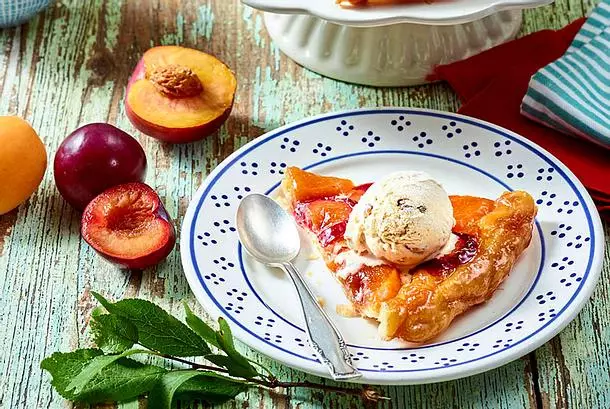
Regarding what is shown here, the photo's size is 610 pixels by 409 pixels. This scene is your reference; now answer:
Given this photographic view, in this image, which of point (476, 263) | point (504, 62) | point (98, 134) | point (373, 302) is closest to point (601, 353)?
point (476, 263)

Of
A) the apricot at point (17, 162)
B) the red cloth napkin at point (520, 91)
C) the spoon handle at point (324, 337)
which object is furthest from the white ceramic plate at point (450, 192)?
the apricot at point (17, 162)

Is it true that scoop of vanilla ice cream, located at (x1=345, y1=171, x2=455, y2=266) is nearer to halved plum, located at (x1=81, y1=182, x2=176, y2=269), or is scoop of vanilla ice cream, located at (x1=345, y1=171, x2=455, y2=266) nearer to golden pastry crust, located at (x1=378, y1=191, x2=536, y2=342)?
golden pastry crust, located at (x1=378, y1=191, x2=536, y2=342)

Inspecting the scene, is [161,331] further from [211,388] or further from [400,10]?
[400,10]

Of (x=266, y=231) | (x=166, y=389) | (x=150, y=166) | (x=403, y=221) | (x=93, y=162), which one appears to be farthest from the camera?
(x=150, y=166)

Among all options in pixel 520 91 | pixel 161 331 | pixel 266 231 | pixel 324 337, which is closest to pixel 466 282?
pixel 324 337

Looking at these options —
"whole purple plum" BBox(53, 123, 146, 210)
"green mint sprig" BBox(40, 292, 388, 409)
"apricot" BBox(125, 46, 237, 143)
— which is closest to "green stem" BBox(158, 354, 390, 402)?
"green mint sprig" BBox(40, 292, 388, 409)

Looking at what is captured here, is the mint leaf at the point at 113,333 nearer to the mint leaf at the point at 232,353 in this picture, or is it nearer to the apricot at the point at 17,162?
the mint leaf at the point at 232,353

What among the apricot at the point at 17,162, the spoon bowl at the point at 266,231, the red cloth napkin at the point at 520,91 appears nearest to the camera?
the spoon bowl at the point at 266,231
